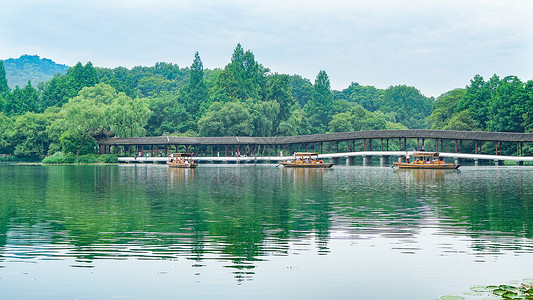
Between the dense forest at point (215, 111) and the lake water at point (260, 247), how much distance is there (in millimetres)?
46347

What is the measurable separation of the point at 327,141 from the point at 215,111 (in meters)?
17.7

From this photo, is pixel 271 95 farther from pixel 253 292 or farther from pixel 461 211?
pixel 253 292

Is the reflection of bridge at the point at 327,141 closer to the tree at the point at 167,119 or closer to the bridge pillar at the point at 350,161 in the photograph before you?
the bridge pillar at the point at 350,161

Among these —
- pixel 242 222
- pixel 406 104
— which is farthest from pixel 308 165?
pixel 406 104

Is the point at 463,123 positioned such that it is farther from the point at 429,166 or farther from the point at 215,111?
the point at 215,111

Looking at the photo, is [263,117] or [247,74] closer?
[263,117]

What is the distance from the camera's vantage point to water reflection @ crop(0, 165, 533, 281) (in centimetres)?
1303

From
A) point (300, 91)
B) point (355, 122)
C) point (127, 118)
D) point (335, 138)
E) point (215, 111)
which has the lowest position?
point (335, 138)

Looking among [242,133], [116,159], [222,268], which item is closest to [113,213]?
[222,268]

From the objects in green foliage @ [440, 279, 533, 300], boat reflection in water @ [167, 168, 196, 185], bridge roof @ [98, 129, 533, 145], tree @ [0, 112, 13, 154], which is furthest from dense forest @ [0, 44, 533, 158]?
green foliage @ [440, 279, 533, 300]

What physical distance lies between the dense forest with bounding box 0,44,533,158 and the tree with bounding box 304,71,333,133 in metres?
0.18

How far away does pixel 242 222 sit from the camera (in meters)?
17.3

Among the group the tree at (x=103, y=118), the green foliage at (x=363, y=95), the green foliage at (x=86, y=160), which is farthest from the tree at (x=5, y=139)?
the green foliage at (x=363, y=95)

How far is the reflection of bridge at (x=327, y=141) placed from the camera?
60.4 metres
